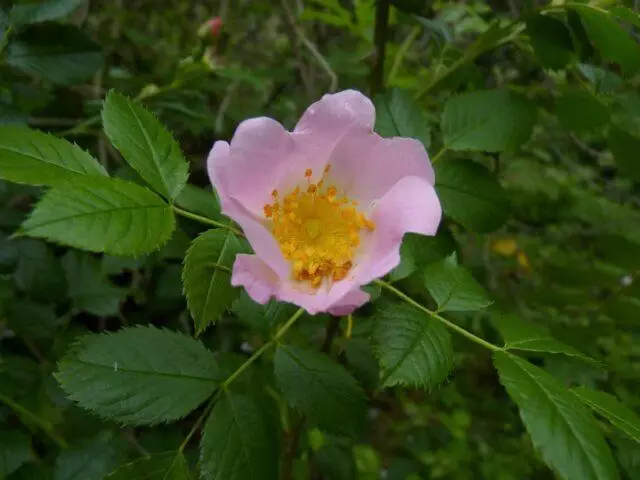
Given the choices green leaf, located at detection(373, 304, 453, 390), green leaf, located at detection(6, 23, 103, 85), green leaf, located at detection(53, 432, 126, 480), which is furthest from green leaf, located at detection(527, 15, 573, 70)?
green leaf, located at detection(53, 432, 126, 480)

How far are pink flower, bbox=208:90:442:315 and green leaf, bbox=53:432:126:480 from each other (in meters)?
0.38

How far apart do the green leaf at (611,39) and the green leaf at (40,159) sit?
0.60 m

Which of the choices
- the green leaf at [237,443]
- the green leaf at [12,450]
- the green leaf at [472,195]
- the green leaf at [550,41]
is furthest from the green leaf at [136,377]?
the green leaf at [550,41]

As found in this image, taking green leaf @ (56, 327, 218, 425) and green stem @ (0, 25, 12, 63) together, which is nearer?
green leaf @ (56, 327, 218, 425)

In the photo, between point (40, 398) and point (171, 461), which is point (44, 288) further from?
point (171, 461)

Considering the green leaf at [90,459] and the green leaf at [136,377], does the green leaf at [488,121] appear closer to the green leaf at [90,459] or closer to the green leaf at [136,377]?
the green leaf at [136,377]

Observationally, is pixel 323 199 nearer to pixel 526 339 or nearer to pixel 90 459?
pixel 526 339

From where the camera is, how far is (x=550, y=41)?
0.82 m

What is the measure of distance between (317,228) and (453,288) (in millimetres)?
183

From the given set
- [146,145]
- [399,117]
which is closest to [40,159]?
[146,145]

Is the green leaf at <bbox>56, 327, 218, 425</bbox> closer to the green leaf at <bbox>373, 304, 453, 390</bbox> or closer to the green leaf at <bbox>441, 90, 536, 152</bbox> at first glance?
the green leaf at <bbox>373, 304, 453, 390</bbox>

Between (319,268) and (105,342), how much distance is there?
244mm

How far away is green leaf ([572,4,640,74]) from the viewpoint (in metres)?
0.74

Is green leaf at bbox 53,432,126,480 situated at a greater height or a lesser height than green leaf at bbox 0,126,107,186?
lesser
